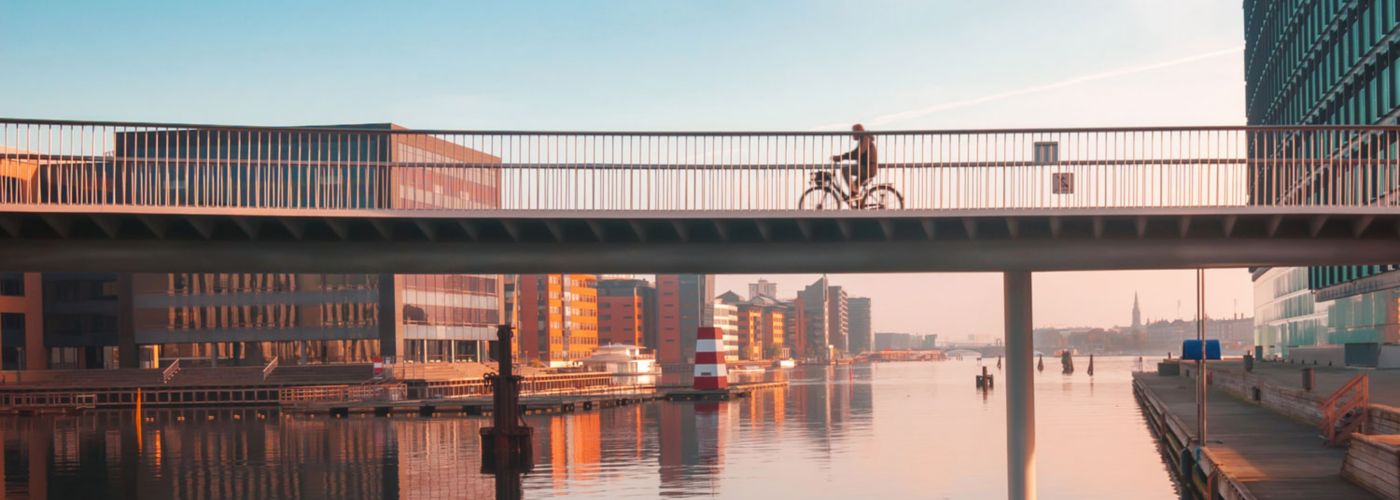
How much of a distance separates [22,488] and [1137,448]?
1608 inches

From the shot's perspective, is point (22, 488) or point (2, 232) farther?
point (22, 488)

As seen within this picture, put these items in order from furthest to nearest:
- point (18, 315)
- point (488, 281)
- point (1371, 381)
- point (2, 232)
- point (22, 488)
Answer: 1. point (488, 281)
2. point (18, 315)
3. point (1371, 381)
4. point (22, 488)
5. point (2, 232)

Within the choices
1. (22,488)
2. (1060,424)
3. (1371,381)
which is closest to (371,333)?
(1060,424)

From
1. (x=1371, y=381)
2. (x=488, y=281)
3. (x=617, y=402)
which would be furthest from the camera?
(x=488, y=281)

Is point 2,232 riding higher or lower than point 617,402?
higher

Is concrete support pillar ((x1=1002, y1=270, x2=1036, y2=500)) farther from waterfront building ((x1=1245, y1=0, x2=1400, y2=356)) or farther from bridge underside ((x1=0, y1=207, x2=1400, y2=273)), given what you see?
waterfront building ((x1=1245, y1=0, x2=1400, y2=356))

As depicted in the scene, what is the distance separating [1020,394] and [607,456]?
28931 mm

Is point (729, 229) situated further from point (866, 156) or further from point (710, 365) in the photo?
point (710, 365)

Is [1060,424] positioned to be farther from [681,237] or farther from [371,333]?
[371,333]

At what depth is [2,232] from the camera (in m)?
29.8

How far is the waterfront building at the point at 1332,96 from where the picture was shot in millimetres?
69438

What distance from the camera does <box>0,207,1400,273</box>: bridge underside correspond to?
29734 millimetres

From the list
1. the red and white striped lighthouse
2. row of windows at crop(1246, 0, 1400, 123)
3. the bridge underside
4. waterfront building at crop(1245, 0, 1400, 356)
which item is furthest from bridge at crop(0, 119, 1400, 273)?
the red and white striped lighthouse

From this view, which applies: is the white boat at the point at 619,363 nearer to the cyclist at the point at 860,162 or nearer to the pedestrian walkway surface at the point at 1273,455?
the pedestrian walkway surface at the point at 1273,455
